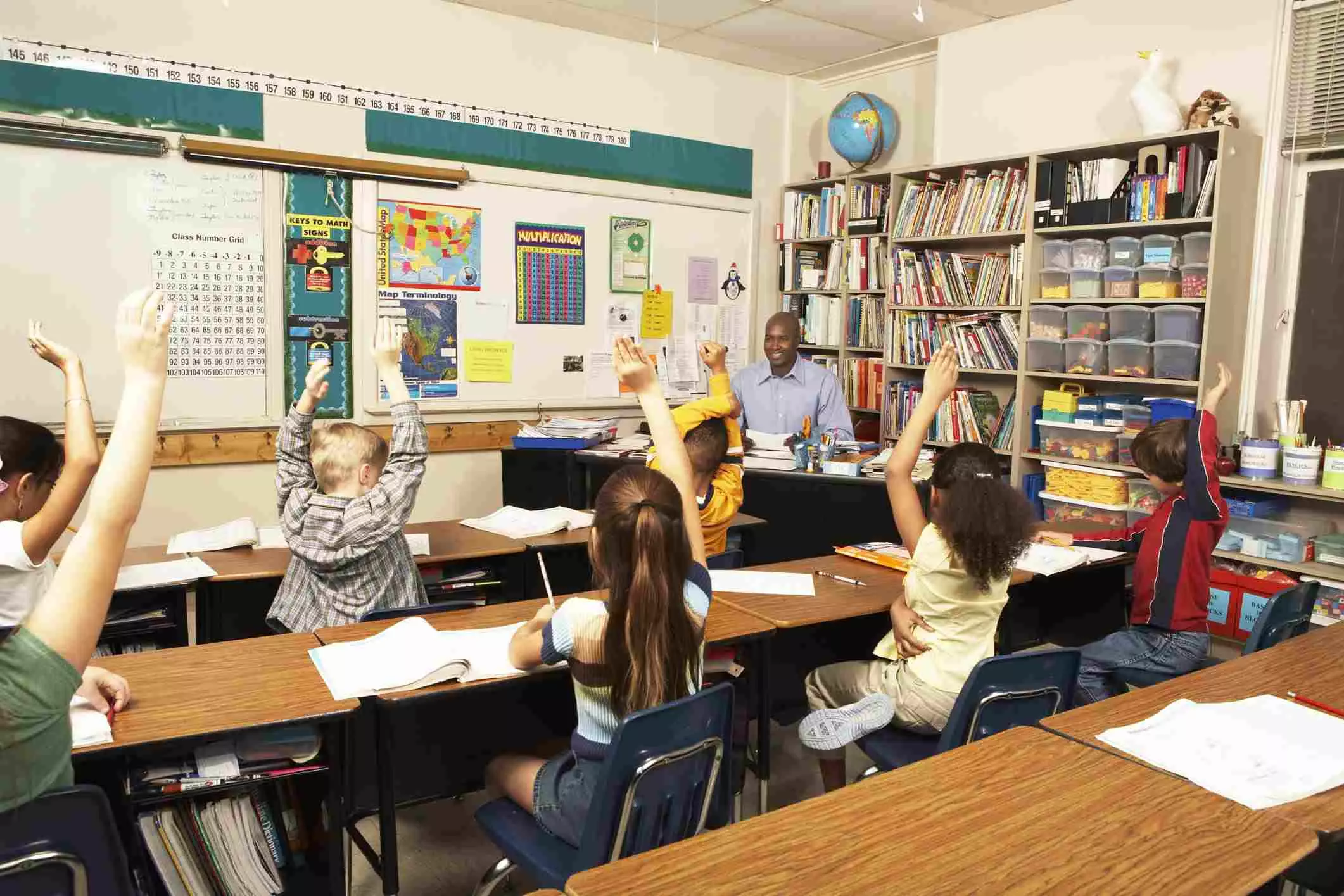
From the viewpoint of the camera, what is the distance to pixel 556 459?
4.84 m

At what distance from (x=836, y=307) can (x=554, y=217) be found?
1742mm

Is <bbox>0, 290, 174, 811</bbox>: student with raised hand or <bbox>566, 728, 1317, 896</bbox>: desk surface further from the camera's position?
<bbox>566, 728, 1317, 896</bbox>: desk surface

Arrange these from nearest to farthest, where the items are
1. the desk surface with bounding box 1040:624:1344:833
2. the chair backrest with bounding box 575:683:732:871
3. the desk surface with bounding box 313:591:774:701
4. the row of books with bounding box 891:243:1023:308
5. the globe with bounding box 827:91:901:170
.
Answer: the desk surface with bounding box 1040:624:1344:833, the chair backrest with bounding box 575:683:732:871, the desk surface with bounding box 313:591:774:701, the row of books with bounding box 891:243:1023:308, the globe with bounding box 827:91:901:170

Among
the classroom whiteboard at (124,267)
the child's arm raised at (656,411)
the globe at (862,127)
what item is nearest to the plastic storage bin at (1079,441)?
the globe at (862,127)

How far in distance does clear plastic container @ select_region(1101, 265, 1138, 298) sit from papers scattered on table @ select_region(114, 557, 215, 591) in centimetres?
383

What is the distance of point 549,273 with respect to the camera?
17.2 feet

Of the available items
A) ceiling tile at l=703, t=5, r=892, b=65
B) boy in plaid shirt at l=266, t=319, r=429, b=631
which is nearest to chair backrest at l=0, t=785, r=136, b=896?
boy in plaid shirt at l=266, t=319, r=429, b=631

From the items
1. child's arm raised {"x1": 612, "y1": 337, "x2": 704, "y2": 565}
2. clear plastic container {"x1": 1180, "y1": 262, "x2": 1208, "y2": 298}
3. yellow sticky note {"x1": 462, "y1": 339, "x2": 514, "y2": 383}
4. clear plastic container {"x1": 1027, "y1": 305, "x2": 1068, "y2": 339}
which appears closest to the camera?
child's arm raised {"x1": 612, "y1": 337, "x2": 704, "y2": 565}

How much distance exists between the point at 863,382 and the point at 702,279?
1114mm

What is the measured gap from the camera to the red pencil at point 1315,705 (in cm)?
168

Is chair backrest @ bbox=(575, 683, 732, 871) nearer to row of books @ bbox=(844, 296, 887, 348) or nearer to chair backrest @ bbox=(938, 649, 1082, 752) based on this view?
chair backrest @ bbox=(938, 649, 1082, 752)

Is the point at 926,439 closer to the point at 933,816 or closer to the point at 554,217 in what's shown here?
the point at 554,217

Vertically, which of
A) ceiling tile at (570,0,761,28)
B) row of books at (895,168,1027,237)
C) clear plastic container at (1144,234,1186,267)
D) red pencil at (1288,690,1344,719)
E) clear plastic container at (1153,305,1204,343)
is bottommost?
red pencil at (1288,690,1344,719)

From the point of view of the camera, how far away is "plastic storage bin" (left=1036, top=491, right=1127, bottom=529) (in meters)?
4.43
